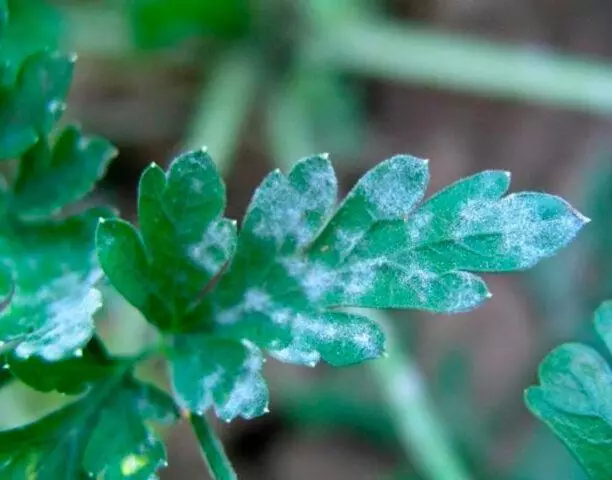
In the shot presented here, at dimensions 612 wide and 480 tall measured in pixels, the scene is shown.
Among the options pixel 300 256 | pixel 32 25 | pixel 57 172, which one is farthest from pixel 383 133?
pixel 300 256

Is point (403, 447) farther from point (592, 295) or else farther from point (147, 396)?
point (147, 396)

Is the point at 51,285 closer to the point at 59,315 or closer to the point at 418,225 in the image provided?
the point at 59,315

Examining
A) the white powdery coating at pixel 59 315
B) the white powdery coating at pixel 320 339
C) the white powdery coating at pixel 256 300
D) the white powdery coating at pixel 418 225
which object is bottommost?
the white powdery coating at pixel 59 315

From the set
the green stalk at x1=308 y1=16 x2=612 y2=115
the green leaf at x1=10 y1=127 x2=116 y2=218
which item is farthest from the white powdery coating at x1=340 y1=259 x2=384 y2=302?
the green stalk at x1=308 y1=16 x2=612 y2=115

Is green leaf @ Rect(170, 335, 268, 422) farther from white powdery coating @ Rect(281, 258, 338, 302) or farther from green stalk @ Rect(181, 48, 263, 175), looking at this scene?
green stalk @ Rect(181, 48, 263, 175)

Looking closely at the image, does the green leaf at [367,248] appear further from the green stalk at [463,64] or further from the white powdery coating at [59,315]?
the green stalk at [463,64]

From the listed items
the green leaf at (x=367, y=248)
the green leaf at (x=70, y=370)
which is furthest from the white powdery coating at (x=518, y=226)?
the green leaf at (x=70, y=370)

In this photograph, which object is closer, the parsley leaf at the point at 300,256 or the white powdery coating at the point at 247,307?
the parsley leaf at the point at 300,256
